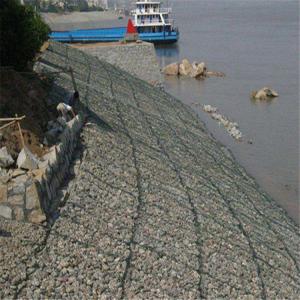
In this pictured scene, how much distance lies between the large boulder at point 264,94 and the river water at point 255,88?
1.56 ft

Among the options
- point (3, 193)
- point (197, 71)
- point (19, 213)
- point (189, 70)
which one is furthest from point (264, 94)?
point (3, 193)

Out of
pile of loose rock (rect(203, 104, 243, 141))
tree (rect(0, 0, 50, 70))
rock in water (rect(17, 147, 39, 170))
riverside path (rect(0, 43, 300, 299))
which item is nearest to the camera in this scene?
riverside path (rect(0, 43, 300, 299))

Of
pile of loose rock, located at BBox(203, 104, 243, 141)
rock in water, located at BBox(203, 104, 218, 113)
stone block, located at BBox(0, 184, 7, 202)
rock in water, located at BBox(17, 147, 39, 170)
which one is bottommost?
pile of loose rock, located at BBox(203, 104, 243, 141)

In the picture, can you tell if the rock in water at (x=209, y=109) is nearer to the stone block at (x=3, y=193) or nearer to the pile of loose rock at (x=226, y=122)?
the pile of loose rock at (x=226, y=122)

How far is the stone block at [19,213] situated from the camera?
7.27 meters

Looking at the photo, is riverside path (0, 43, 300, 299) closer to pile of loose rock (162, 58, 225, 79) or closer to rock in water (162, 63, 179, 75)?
pile of loose rock (162, 58, 225, 79)

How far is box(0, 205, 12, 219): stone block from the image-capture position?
7.23 metres

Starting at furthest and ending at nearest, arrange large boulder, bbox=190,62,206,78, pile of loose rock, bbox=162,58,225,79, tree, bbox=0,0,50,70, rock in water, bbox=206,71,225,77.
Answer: rock in water, bbox=206,71,225,77 < pile of loose rock, bbox=162,58,225,79 < large boulder, bbox=190,62,206,78 < tree, bbox=0,0,50,70

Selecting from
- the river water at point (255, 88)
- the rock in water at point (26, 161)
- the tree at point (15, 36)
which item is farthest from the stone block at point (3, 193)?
the river water at point (255, 88)

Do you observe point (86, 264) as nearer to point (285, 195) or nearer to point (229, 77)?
point (285, 195)

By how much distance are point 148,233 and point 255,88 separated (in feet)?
86.6

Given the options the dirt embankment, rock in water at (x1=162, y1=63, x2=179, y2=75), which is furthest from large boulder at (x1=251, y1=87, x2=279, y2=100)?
the dirt embankment

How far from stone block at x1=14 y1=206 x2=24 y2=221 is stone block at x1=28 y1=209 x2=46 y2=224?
125 mm

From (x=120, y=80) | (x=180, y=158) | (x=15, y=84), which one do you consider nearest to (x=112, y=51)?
(x=120, y=80)
